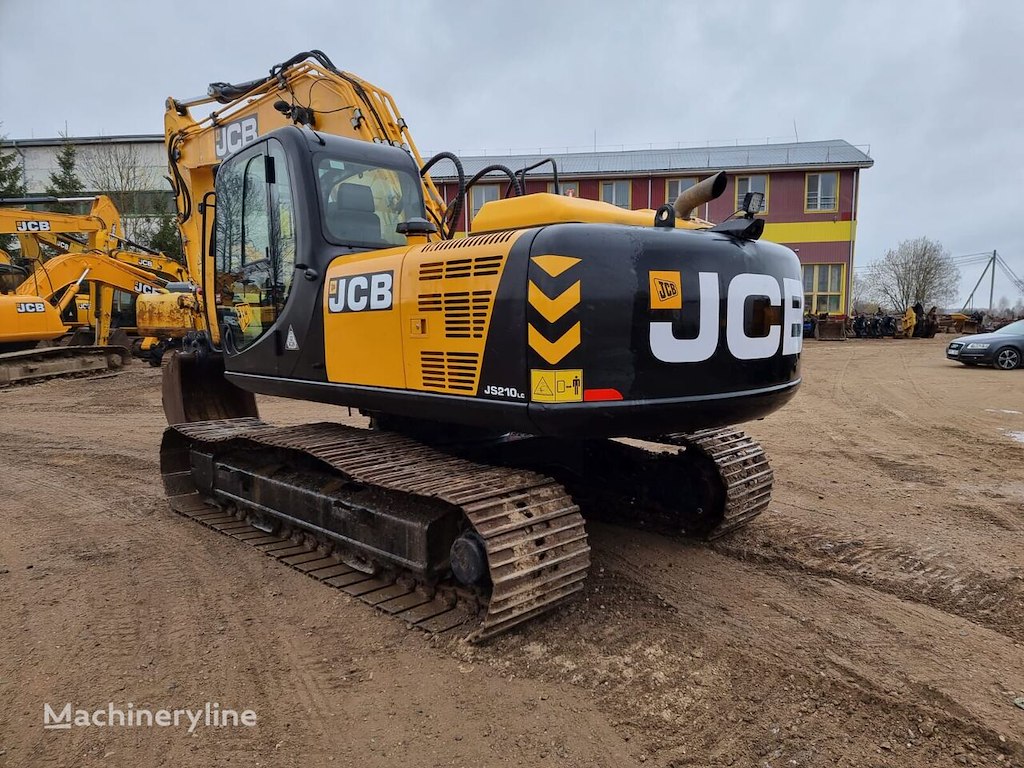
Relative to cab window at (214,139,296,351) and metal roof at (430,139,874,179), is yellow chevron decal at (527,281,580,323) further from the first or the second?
metal roof at (430,139,874,179)

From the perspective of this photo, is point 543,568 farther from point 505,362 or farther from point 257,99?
point 257,99

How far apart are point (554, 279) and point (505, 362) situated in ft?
1.39

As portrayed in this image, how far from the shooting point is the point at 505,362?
306 centimetres

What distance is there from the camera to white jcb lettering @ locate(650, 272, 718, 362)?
9.87 ft

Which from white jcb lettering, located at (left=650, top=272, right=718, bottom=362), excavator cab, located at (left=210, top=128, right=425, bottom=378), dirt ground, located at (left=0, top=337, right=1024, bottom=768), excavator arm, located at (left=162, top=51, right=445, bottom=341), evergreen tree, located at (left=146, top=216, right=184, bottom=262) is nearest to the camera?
dirt ground, located at (left=0, top=337, right=1024, bottom=768)

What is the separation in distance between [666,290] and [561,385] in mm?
613

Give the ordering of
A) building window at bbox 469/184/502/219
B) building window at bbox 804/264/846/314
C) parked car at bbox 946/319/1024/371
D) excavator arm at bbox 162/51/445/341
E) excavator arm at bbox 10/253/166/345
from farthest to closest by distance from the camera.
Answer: building window at bbox 804/264/846/314 → building window at bbox 469/184/502/219 → parked car at bbox 946/319/1024/371 → excavator arm at bbox 10/253/166/345 → excavator arm at bbox 162/51/445/341

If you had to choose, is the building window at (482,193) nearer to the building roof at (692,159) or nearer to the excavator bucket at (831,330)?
the building roof at (692,159)

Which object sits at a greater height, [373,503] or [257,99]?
[257,99]

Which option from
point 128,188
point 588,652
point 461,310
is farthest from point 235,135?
point 128,188

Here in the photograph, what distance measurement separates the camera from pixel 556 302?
2.90 metres

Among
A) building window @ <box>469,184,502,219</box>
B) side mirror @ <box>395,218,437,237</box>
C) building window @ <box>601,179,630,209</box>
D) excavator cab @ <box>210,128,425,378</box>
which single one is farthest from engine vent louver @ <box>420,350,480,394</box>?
building window @ <box>601,179,630,209</box>

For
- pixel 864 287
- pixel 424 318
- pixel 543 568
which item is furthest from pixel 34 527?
pixel 864 287

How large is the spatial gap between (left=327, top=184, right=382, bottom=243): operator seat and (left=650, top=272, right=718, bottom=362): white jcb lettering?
6.71 feet
